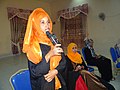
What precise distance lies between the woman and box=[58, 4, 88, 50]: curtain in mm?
5874

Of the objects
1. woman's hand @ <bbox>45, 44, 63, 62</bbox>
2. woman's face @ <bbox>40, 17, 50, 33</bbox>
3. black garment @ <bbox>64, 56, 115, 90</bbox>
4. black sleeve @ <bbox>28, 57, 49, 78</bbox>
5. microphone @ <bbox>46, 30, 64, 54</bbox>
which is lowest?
black garment @ <bbox>64, 56, 115, 90</bbox>

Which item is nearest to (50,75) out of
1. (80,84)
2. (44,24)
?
(44,24)

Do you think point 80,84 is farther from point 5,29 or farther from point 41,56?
point 5,29

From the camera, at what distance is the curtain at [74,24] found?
7.06 metres

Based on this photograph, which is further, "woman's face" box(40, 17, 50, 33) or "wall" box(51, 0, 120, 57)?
"wall" box(51, 0, 120, 57)

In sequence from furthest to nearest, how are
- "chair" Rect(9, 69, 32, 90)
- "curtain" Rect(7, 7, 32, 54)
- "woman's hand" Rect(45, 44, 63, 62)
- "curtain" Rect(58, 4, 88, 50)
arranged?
"curtain" Rect(7, 7, 32, 54), "curtain" Rect(58, 4, 88, 50), "chair" Rect(9, 69, 32, 90), "woman's hand" Rect(45, 44, 63, 62)

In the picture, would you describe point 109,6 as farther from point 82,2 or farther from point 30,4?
point 30,4

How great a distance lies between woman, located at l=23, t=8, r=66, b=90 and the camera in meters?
1.00

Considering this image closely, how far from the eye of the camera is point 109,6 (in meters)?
6.17

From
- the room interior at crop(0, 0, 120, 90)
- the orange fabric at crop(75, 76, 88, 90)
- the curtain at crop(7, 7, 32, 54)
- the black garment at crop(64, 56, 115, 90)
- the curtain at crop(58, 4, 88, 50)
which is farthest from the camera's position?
the curtain at crop(7, 7, 32, 54)

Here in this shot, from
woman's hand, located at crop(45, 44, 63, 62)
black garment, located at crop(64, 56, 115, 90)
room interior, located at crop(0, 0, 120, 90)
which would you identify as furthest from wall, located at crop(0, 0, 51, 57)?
woman's hand, located at crop(45, 44, 63, 62)

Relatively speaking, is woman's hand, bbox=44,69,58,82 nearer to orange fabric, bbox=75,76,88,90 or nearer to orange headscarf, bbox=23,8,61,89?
orange headscarf, bbox=23,8,61,89

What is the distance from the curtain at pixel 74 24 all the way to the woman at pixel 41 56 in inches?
231

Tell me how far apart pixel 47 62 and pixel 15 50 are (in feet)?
23.3
